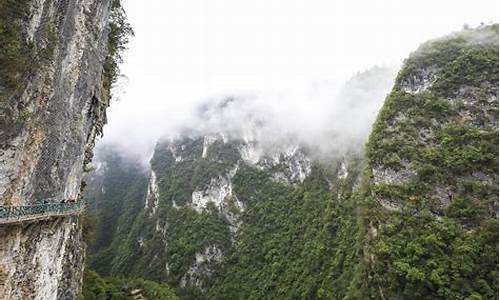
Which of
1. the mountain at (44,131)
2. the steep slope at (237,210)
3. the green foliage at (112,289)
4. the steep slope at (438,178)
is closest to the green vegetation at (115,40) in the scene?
the mountain at (44,131)

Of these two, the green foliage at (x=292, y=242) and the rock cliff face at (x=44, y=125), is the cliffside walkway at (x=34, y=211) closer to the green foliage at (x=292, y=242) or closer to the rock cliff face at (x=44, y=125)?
the rock cliff face at (x=44, y=125)

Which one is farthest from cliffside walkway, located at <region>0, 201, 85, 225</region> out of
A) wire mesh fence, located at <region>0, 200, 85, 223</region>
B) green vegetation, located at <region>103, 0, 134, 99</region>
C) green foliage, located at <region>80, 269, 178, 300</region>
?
green foliage, located at <region>80, 269, 178, 300</region>

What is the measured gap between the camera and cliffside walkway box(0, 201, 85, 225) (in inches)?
483

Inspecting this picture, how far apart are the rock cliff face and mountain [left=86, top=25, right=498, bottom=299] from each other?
84.4 feet

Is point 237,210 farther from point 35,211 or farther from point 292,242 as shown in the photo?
point 35,211

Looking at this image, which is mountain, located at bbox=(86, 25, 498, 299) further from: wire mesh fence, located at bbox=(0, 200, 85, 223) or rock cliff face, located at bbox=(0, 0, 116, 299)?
rock cliff face, located at bbox=(0, 0, 116, 299)

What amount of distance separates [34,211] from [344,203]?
168ft

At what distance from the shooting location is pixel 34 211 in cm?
1420

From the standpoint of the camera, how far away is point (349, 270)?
45375 millimetres

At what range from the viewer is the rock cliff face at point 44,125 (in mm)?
13695

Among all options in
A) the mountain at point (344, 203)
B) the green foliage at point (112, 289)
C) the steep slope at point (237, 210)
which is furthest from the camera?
the steep slope at point (237, 210)

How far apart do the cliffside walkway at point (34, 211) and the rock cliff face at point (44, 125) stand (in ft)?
1.66

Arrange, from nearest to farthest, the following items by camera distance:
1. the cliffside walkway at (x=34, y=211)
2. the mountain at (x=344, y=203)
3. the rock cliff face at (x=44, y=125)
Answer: the cliffside walkway at (x=34, y=211)
the rock cliff face at (x=44, y=125)
the mountain at (x=344, y=203)

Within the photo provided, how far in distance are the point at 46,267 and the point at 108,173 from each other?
14296cm
